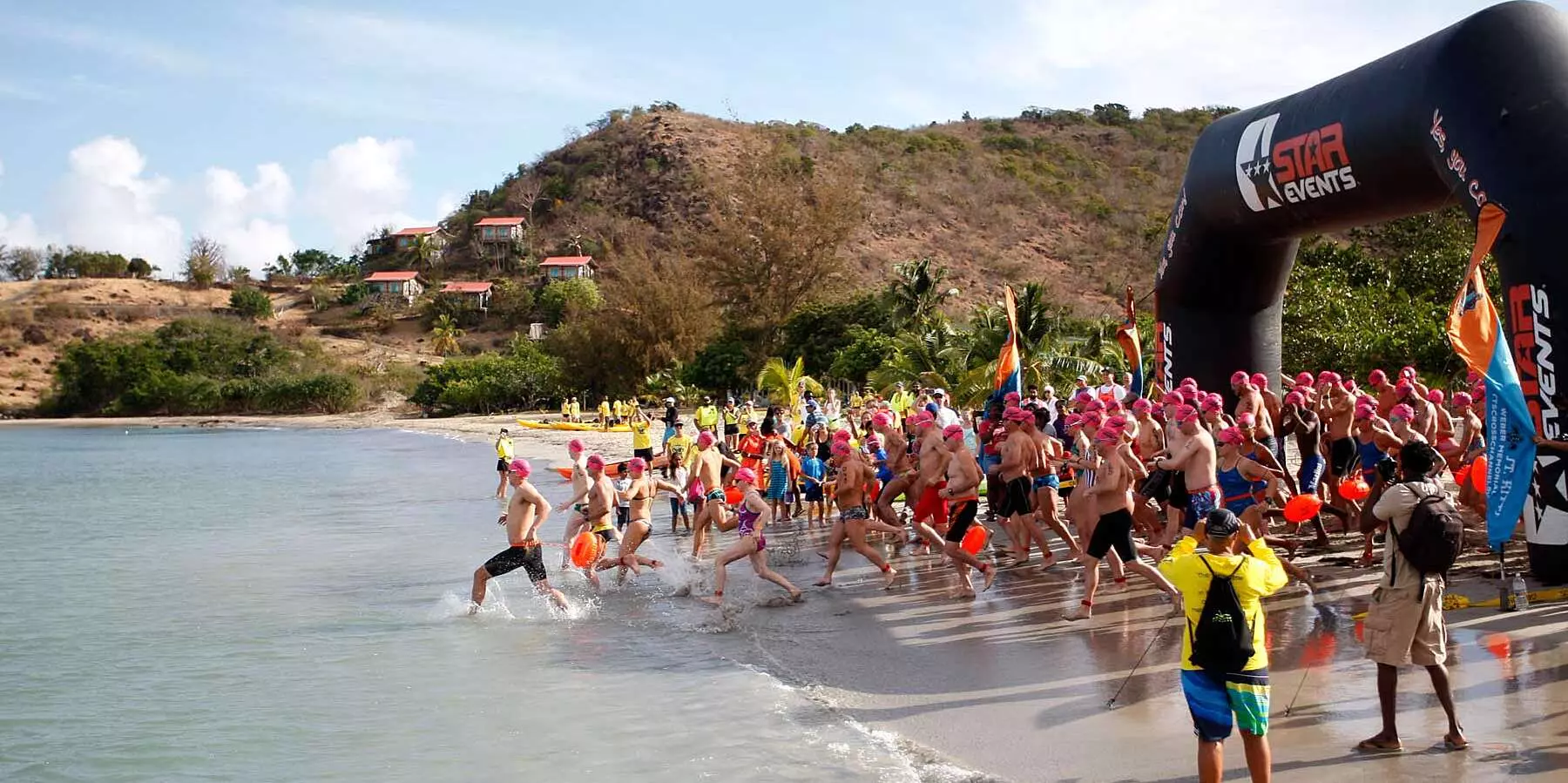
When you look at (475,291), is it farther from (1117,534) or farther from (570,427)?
(1117,534)

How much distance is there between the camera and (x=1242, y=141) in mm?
11945

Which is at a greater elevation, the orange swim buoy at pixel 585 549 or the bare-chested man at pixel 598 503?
the bare-chested man at pixel 598 503

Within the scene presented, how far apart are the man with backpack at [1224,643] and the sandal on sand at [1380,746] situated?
114 centimetres

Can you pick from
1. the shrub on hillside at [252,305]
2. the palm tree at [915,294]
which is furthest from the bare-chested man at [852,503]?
the shrub on hillside at [252,305]

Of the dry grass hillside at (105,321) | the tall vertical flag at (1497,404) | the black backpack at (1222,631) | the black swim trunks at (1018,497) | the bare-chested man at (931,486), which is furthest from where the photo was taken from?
the dry grass hillside at (105,321)

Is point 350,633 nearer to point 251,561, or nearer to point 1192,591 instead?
point 251,561

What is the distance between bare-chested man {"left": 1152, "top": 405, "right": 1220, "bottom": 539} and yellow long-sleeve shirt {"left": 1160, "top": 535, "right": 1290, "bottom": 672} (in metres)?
4.17

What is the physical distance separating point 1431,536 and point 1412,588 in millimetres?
312

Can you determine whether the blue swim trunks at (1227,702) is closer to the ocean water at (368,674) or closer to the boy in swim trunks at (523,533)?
the ocean water at (368,674)

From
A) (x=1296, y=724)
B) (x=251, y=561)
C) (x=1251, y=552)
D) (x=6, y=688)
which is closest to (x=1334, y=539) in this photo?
(x=1296, y=724)

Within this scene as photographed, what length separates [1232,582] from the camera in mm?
5195

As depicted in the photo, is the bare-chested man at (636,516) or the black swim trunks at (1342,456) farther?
the bare-chested man at (636,516)

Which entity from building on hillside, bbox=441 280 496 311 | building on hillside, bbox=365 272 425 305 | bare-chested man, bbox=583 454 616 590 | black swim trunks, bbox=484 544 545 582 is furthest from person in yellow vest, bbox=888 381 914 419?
building on hillside, bbox=365 272 425 305

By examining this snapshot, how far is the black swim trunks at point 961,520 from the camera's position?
1052 centimetres
